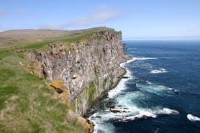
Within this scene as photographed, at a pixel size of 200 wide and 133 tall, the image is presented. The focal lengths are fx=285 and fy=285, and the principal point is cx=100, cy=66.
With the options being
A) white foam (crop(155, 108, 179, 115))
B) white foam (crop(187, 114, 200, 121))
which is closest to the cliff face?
white foam (crop(155, 108, 179, 115))

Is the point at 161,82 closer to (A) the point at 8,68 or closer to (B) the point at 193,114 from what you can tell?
(B) the point at 193,114

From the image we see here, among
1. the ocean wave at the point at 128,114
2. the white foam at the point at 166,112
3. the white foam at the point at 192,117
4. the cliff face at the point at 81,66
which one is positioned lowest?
the ocean wave at the point at 128,114

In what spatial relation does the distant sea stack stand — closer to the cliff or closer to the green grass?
the cliff

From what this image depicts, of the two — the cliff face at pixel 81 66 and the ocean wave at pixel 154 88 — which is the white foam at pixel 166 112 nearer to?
the ocean wave at pixel 154 88

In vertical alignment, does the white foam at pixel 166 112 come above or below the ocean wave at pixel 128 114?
above

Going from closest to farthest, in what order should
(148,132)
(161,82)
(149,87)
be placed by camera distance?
(148,132) < (149,87) < (161,82)

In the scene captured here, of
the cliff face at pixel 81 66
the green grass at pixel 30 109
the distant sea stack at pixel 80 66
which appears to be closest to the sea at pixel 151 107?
the distant sea stack at pixel 80 66

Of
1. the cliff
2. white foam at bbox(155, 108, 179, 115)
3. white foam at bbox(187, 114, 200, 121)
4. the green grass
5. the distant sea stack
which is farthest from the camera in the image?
white foam at bbox(155, 108, 179, 115)

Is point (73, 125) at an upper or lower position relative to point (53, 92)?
lower

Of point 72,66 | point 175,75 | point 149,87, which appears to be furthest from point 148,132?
point 175,75
